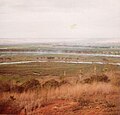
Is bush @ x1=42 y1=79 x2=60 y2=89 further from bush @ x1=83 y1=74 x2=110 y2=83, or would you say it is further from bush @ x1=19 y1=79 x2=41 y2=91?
bush @ x1=83 y1=74 x2=110 y2=83

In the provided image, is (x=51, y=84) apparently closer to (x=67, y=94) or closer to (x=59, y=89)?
(x=59, y=89)

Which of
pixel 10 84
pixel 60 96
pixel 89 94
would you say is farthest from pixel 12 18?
pixel 89 94

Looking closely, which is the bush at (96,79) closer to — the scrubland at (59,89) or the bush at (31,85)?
the scrubland at (59,89)

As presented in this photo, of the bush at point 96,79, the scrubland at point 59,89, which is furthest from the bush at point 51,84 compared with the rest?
the bush at point 96,79

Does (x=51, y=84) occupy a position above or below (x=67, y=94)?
above

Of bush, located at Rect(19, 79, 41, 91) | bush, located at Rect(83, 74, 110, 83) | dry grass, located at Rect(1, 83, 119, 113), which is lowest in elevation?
dry grass, located at Rect(1, 83, 119, 113)

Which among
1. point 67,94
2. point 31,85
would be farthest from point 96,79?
point 31,85

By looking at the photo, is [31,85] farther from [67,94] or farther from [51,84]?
[67,94]

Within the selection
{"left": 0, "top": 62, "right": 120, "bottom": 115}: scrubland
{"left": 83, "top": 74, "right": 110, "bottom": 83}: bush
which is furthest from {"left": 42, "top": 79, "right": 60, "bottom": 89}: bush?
{"left": 83, "top": 74, "right": 110, "bottom": 83}: bush

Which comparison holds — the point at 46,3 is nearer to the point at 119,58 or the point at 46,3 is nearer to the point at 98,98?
the point at 119,58

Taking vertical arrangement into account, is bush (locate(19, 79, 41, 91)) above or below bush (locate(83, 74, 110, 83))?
below

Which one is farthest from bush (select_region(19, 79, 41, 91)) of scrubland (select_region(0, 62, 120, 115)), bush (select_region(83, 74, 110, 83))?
bush (select_region(83, 74, 110, 83))
